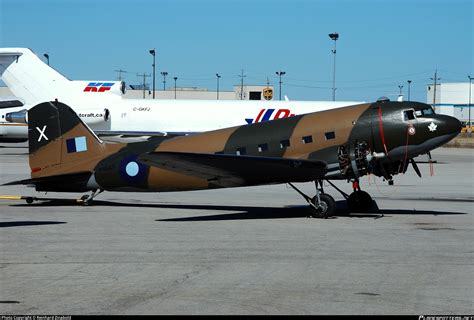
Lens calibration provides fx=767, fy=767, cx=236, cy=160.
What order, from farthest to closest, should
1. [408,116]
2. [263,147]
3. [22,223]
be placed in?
[263,147] < [408,116] < [22,223]

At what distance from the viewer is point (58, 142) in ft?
78.4

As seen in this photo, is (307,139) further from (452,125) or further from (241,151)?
(452,125)

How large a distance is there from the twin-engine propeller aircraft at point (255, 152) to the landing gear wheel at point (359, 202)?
0.10ft

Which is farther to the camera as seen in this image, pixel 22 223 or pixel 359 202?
pixel 359 202

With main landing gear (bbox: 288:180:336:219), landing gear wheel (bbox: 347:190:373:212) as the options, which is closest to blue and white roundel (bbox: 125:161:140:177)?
main landing gear (bbox: 288:180:336:219)

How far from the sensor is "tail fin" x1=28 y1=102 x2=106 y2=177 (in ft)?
77.9

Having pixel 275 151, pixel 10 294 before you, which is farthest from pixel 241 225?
pixel 10 294

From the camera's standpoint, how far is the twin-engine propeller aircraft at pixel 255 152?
70.0 feet

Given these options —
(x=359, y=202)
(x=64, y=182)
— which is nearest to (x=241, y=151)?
(x=359, y=202)

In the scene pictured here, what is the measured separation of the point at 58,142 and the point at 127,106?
3249cm

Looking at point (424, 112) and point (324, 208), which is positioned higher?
point (424, 112)

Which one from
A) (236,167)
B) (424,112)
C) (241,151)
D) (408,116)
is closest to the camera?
(236,167)

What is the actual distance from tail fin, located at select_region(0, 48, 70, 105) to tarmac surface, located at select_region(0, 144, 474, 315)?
109ft

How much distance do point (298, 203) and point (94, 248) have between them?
457 inches
